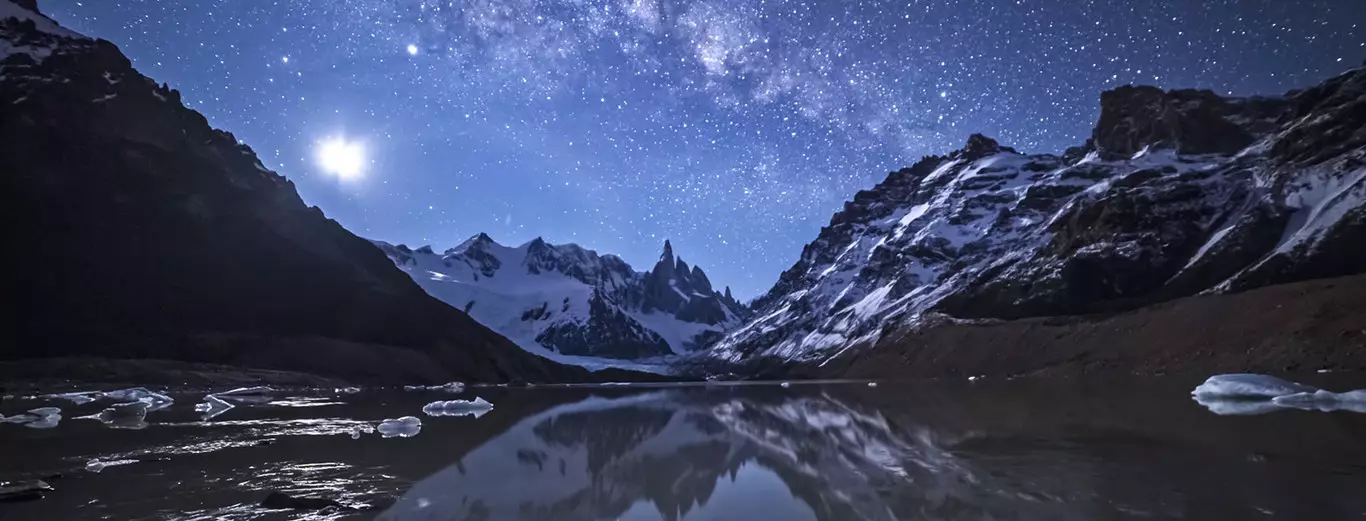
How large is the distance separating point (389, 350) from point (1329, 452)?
139 metres

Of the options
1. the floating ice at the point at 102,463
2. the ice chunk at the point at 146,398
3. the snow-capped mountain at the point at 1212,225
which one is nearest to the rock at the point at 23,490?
the floating ice at the point at 102,463

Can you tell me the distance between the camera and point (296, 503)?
12.4m

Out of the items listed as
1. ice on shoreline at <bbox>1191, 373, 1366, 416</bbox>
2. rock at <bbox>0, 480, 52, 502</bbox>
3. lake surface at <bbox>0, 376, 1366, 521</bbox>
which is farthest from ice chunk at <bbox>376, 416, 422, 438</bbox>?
ice on shoreline at <bbox>1191, 373, 1366, 416</bbox>

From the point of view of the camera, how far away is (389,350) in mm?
131125

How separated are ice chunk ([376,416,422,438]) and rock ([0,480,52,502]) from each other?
47.2ft

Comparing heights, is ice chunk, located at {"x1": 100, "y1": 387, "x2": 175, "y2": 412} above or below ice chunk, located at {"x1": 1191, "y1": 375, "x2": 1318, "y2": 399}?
above

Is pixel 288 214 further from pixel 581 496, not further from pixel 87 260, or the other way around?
pixel 581 496

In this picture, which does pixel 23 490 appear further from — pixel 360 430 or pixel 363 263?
pixel 363 263

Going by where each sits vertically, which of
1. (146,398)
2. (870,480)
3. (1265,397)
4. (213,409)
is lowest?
(1265,397)

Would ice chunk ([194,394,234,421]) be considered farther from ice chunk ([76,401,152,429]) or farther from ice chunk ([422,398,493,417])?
ice chunk ([422,398,493,417])

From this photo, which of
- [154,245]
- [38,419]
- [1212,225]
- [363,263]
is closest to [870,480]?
[38,419]

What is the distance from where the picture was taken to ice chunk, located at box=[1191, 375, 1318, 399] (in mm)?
32250

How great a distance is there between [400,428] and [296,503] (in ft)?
59.6

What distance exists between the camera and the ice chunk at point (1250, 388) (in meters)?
32.2
